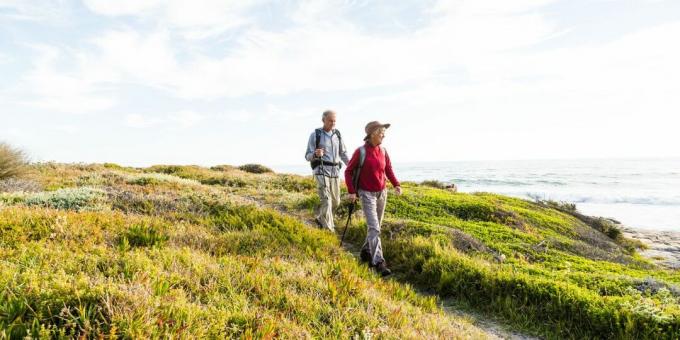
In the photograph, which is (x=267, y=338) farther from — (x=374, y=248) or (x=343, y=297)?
(x=374, y=248)

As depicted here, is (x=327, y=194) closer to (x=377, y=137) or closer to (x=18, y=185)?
(x=377, y=137)

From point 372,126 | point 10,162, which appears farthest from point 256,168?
point 372,126

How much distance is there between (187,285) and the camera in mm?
4695

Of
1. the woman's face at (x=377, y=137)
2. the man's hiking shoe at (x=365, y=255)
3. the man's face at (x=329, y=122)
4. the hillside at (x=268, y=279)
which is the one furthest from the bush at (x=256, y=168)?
the woman's face at (x=377, y=137)

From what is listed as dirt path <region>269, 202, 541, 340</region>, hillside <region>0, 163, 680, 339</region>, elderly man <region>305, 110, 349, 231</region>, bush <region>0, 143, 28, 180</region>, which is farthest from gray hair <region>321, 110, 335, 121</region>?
bush <region>0, 143, 28, 180</region>

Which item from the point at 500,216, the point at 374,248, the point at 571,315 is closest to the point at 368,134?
the point at 374,248

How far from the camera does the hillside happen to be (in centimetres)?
374

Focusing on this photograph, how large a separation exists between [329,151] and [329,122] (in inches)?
28.9

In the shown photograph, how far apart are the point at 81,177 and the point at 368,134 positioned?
1428cm

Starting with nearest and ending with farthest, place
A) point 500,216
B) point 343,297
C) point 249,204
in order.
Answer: point 343,297, point 249,204, point 500,216

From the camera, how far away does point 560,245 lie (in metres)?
11.8

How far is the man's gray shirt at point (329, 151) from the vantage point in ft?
33.2

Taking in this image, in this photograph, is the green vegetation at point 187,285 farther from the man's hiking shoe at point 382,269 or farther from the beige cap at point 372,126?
the beige cap at point 372,126

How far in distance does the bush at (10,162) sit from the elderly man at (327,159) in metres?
A: 11.7
